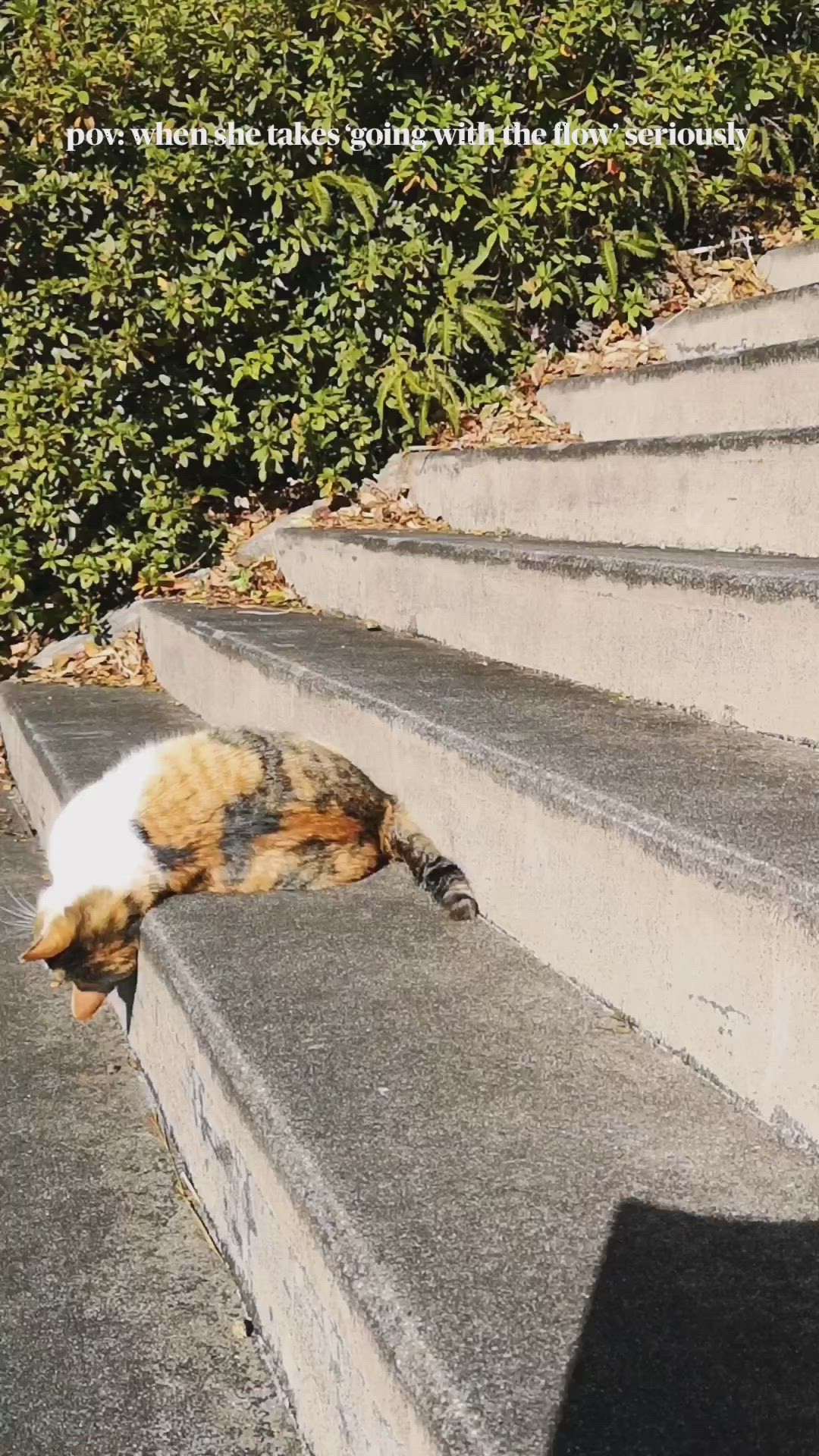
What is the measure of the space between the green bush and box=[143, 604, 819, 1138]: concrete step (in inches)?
90.7

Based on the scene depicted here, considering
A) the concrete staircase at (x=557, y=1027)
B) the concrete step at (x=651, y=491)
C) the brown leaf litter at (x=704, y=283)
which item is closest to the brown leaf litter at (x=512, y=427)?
the concrete step at (x=651, y=491)

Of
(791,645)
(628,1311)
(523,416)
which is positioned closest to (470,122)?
(523,416)

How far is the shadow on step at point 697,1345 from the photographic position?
1159 mm

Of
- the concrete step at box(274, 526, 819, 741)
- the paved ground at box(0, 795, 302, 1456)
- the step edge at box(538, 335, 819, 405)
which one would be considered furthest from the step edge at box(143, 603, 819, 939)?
the step edge at box(538, 335, 819, 405)

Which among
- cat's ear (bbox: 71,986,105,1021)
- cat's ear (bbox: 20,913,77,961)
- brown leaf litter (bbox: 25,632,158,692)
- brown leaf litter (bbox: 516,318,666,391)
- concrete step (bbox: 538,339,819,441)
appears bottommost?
cat's ear (bbox: 71,986,105,1021)

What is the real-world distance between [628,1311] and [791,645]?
4.35ft

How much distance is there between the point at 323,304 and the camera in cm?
513

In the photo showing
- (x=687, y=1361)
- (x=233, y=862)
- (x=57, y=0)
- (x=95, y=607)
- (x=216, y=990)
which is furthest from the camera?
(x=95, y=607)

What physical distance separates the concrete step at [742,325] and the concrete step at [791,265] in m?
0.26

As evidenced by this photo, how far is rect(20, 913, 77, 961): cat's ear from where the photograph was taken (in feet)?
8.17

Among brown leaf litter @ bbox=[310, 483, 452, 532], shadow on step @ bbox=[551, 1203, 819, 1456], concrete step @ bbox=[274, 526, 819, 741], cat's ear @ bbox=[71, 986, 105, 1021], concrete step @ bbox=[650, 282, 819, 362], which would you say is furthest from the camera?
brown leaf litter @ bbox=[310, 483, 452, 532]

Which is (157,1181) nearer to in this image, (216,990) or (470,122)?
(216,990)

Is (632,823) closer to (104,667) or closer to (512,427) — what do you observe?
(512,427)

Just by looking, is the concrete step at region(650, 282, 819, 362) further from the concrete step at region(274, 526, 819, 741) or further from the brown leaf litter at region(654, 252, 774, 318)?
the concrete step at region(274, 526, 819, 741)
